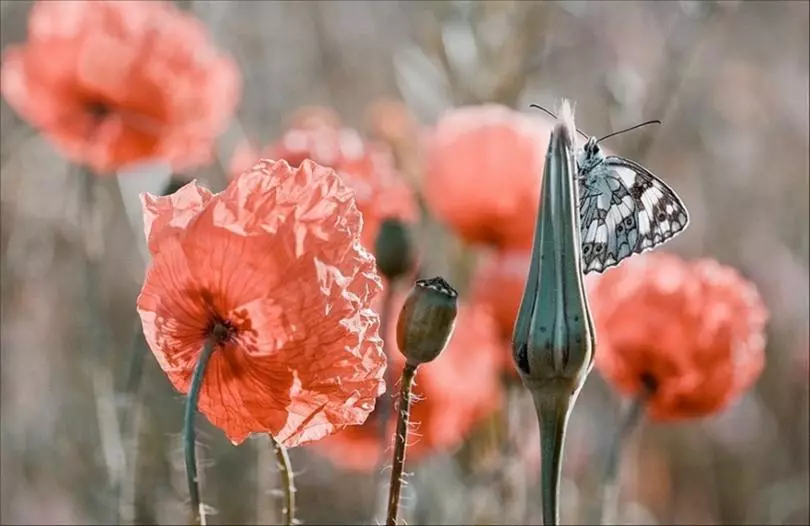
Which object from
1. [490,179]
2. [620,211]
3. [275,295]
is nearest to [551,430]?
[275,295]

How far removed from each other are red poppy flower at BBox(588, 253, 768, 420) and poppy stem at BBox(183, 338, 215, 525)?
796 millimetres

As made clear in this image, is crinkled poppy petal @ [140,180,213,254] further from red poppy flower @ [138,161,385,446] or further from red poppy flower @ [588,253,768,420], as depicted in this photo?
red poppy flower @ [588,253,768,420]

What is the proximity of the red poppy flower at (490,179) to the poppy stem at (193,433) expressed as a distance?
1.08 m

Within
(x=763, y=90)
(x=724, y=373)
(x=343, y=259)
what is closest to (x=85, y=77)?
(x=724, y=373)

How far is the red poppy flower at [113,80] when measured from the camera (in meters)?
1.99

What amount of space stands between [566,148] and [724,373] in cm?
86

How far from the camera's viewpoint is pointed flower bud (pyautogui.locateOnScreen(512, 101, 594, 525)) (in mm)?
870

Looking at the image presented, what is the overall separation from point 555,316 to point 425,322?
0.15m

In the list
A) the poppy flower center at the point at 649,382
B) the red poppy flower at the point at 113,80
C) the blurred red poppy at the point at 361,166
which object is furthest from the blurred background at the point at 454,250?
the blurred red poppy at the point at 361,166

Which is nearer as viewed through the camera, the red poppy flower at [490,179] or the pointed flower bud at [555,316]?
the pointed flower bud at [555,316]

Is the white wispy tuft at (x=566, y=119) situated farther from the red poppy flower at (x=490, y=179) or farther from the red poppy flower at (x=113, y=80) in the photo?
the red poppy flower at (x=113, y=80)

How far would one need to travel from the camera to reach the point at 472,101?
2.47 meters

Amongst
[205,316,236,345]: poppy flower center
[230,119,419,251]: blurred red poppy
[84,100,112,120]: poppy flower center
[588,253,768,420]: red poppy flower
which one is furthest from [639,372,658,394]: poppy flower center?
[84,100,112,120]: poppy flower center

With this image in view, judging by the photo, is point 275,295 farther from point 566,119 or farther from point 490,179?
point 490,179
